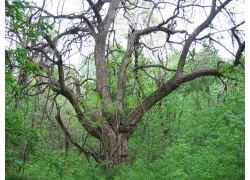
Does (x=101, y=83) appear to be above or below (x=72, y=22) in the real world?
below

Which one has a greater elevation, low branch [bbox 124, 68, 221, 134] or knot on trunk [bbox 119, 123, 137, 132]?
low branch [bbox 124, 68, 221, 134]

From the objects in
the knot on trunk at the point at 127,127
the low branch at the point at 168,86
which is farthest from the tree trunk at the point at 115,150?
the low branch at the point at 168,86

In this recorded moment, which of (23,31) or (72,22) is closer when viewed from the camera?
(23,31)

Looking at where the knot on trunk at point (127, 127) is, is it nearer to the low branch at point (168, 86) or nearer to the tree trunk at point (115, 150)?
the low branch at point (168, 86)

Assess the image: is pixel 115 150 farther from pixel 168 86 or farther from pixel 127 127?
pixel 168 86

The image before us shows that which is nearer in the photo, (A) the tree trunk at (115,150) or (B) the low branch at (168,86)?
(A) the tree trunk at (115,150)

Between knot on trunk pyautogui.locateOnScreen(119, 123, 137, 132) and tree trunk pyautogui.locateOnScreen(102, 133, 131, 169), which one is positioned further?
knot on trunk pyautogui.locateOnScreen(119, 123, 137, 132)

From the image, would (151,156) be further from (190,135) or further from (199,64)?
(199,64)

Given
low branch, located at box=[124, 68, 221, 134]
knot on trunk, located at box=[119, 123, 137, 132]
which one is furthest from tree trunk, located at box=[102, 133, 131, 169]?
low branch, located at box=[124, 68, 221, 134]

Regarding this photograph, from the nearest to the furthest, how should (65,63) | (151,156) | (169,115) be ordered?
(65,63) → (151,156) → (169,115)

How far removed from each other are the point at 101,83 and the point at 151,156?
4.92m

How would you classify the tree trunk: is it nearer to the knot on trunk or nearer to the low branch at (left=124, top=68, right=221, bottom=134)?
the knot on trunk

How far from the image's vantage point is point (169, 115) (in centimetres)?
1498

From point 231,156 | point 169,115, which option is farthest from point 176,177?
point 169,115
